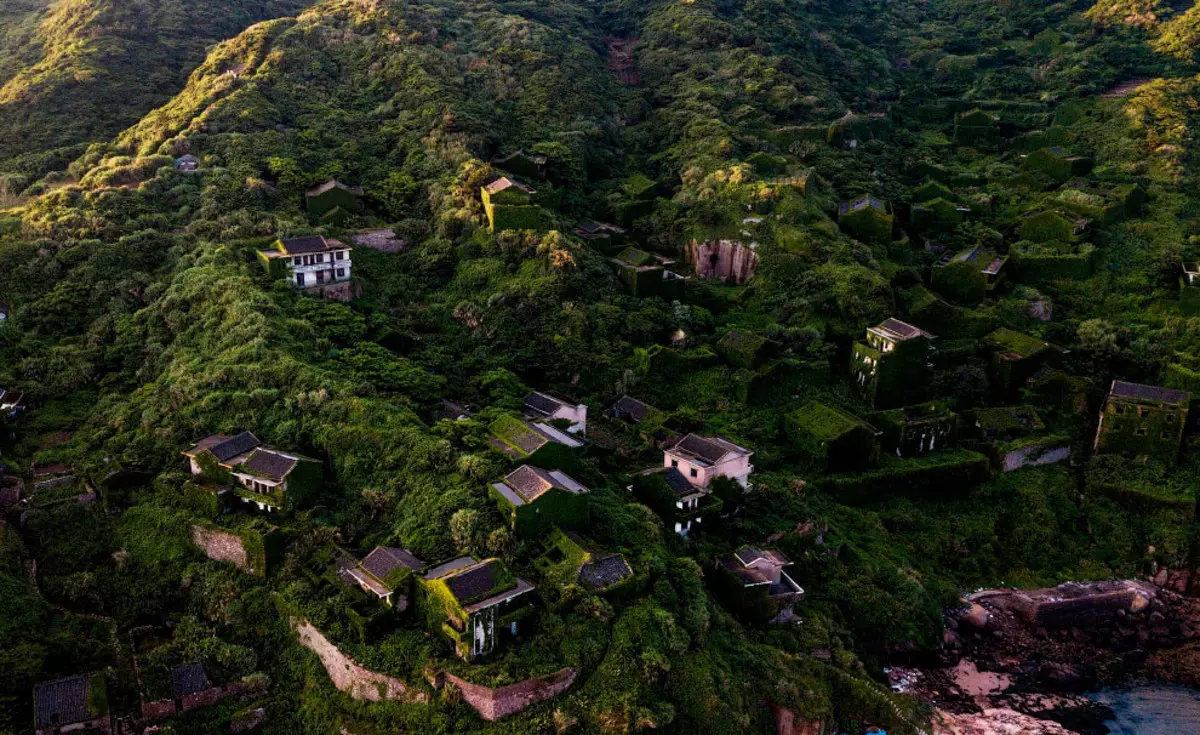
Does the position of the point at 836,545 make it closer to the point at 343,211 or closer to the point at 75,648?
the point at 75,648

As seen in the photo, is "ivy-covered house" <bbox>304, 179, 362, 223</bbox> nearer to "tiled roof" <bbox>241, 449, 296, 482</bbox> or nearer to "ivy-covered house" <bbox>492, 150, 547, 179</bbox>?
"ivy-covered house" <bbox>492, 150, 547, 179</bbox>

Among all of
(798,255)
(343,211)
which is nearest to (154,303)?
(343,211)

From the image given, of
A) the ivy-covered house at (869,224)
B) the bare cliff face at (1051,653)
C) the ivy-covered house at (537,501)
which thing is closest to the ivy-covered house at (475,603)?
the ivy-covered house at (537,501)

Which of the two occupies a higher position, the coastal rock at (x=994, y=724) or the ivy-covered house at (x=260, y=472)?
the ivy-covered house at (x=260, y=472)

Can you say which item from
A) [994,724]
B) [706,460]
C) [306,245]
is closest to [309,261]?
[306,245]

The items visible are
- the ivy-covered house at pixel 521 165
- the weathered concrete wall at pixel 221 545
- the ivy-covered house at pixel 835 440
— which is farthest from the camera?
the ivy-covered house at pixel 521 165

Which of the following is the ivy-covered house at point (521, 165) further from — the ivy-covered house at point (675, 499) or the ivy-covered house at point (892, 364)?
the ivy-covered house at point (675, 499)
